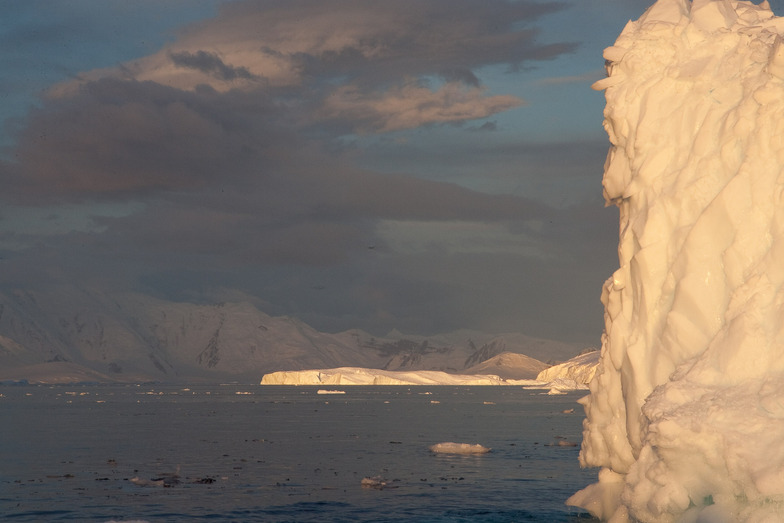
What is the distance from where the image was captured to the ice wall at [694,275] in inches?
820

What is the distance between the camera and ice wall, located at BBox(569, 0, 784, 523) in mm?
20828

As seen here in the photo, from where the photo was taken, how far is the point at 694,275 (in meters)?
23.6

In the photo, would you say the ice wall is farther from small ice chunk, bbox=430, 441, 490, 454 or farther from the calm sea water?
small ice chunk, bbox=430, 441, 490, 454

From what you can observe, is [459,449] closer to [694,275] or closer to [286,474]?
[286,474]

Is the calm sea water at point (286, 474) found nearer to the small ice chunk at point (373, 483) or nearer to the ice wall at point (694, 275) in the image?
the small ice chunk at point (373, 483)

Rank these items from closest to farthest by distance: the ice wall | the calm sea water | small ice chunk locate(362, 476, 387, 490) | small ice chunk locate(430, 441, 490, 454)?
the ice wall, the calm sea water, small ice chunk locate(362, 476, 387, 490), small ice chunk locate(430, 441, 490, 454)

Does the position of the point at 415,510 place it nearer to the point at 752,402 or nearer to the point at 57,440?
the point at 752,402

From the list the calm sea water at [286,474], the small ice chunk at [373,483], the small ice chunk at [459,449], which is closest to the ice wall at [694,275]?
the calm sea water at [286,474]

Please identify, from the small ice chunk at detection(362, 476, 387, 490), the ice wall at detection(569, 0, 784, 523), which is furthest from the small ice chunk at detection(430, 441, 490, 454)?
the ice wall at detection(569, 0, 784, 523)

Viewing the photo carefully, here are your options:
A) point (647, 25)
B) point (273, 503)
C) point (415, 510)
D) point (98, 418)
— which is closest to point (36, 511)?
point (273, 503)

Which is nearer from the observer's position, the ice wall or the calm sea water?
the ice wall

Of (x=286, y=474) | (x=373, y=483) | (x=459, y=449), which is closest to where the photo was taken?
(x=373, y=483)

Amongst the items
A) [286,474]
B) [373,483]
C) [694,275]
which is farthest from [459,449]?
[694,275]

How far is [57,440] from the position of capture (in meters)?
61.8
